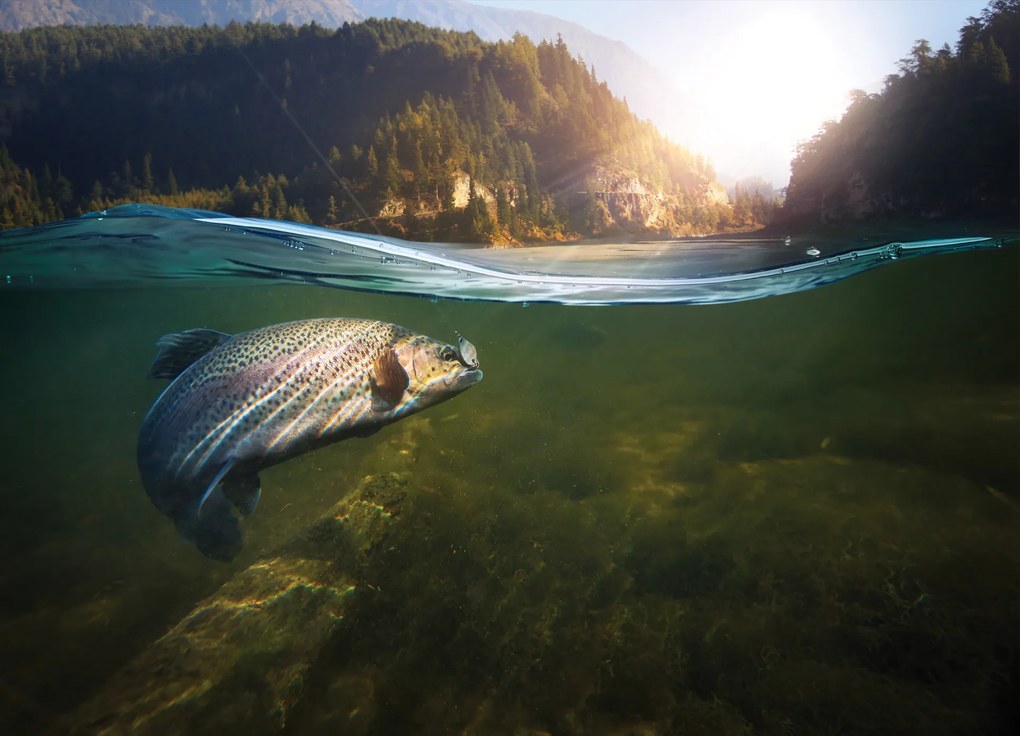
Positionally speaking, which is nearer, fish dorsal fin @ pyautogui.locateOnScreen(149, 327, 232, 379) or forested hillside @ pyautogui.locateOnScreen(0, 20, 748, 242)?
fish dorsal fin @ pyautogui.locateOnScreen(149, 327, 232, 379)

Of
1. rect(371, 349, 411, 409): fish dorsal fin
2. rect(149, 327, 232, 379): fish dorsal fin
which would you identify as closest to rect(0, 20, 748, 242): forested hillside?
rect(149, 327, 232, 379): fish dorsal fin

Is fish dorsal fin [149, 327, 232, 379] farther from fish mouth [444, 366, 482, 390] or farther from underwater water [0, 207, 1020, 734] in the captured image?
underwater water [0, 207, 1020, 734]

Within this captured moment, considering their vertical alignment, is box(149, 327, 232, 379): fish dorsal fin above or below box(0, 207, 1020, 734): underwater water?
above

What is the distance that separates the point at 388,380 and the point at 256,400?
3.71 ft

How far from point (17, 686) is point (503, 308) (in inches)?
560

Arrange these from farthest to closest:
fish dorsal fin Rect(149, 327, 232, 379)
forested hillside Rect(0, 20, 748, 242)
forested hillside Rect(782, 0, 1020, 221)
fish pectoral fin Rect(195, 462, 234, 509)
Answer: forested hillside Rect(0, 20, 748, 242)
forested hillside Rect(782, 0, 1020, 221)
fish dorsal fin Rect(149, 327, 232, 379)
fish pectoral fin Rect(195, 462, 234, 509)

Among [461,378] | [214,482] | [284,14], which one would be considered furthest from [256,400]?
[284,14]

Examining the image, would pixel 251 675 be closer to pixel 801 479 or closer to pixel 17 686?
pixel 17 686

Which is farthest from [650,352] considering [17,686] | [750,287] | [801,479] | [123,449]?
[123,449]

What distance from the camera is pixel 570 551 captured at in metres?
5.37

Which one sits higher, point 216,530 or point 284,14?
point 284,14

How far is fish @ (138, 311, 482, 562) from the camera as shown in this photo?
3729 mm

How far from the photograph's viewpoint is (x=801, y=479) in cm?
627

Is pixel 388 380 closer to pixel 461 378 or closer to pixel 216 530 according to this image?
pixel 461 378
